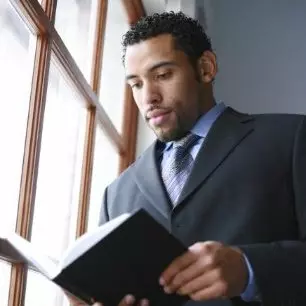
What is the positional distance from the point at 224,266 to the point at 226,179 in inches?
10.2

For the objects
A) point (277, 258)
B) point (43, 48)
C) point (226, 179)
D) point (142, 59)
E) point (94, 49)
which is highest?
point (94, 49)

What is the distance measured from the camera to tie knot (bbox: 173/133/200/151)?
42.1 inches

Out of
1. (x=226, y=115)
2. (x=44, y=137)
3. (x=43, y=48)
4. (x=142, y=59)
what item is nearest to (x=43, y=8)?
(x=43, y=48)

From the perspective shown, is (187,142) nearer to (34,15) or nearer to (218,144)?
(218,144)

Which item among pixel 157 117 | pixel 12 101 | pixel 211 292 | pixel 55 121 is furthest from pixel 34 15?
pixel 211 292

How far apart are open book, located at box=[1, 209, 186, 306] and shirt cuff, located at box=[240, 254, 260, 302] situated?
0.09 meters

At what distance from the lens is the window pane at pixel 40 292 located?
1.29 meters

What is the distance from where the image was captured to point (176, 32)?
44.6 inches

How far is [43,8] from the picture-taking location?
4.50ft

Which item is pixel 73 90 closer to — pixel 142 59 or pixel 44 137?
pixel 44 137

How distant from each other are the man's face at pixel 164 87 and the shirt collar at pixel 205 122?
11mm

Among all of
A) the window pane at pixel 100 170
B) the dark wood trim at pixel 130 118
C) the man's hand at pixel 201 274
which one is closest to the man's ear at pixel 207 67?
the man's hand at pixel 201 274

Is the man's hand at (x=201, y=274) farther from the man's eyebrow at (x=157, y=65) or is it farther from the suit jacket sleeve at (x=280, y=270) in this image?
the man's eyebrow at (x=157, y=65)

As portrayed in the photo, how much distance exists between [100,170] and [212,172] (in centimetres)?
107
